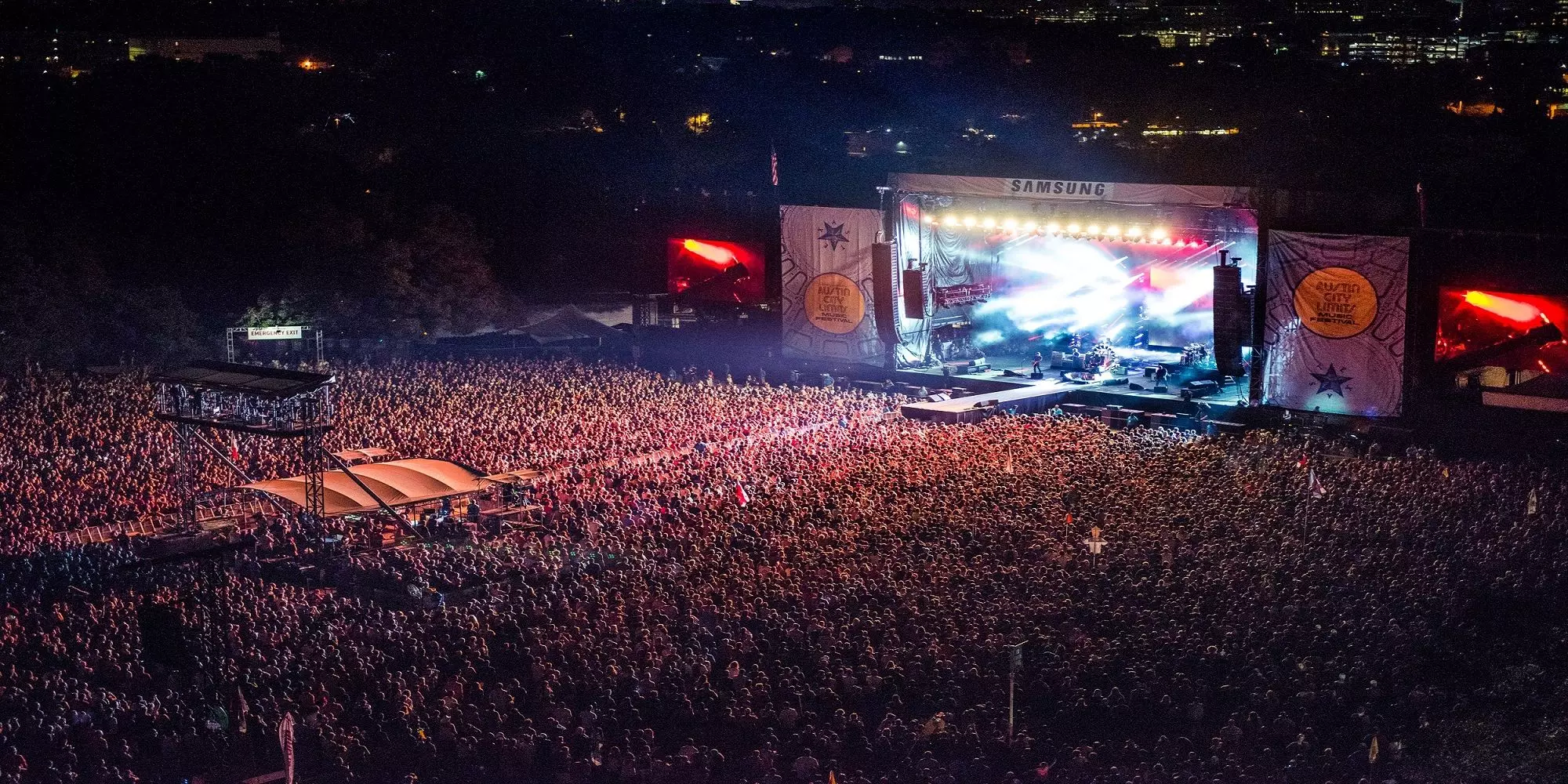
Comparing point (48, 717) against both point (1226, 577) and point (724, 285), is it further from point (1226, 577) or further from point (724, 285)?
point (724, 285)

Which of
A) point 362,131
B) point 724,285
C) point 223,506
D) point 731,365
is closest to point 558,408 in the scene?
point 223,506

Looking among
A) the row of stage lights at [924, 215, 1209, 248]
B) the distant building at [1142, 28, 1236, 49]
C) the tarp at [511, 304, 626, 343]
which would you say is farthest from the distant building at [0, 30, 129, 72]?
the distant building at [1142, 28, 1236, 49]

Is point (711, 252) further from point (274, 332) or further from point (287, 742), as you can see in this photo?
point (287, 742)

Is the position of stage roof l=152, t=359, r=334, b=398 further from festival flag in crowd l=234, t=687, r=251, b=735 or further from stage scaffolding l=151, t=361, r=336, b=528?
festival flag in crowd l=234, t=687, r=251, b=735

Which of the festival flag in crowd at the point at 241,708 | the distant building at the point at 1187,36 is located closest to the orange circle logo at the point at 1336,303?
the festival flag in crowd at the point at 241,708

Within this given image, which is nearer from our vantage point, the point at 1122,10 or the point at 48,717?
the point at 48,717

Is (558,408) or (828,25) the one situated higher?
(828,25)

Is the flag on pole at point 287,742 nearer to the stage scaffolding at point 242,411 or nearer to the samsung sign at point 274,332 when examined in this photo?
the stage scaffolding at point 242,411
